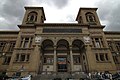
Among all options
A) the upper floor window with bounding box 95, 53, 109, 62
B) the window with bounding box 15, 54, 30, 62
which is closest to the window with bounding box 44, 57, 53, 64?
the window with bounding box 15, 54, 30, 62

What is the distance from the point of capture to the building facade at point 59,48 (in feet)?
92.3

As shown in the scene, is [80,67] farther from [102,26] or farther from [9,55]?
[9,55]

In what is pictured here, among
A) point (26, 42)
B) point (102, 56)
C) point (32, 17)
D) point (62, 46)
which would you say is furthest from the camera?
point (32, 17)

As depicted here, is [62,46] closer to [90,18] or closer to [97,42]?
[97,42]

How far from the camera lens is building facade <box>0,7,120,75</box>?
28125 millimetres

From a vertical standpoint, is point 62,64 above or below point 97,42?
below

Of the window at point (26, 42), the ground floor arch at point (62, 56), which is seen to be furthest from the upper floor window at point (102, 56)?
the window at point (26, 42)

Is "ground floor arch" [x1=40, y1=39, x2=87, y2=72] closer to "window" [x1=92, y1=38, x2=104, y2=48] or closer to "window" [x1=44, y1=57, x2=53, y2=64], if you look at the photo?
"window" [x1=44, y1=57, x2=53, y2=64]

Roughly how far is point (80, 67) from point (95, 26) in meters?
13.6

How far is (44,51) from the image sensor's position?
112 feet

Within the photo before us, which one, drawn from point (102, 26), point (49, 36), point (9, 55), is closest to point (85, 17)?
point (102, 26)

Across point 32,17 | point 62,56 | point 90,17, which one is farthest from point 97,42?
point 32,17

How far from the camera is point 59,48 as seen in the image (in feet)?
113

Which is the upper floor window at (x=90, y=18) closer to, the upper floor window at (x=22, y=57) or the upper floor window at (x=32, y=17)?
the upper floor window at (x=32, y=17)
